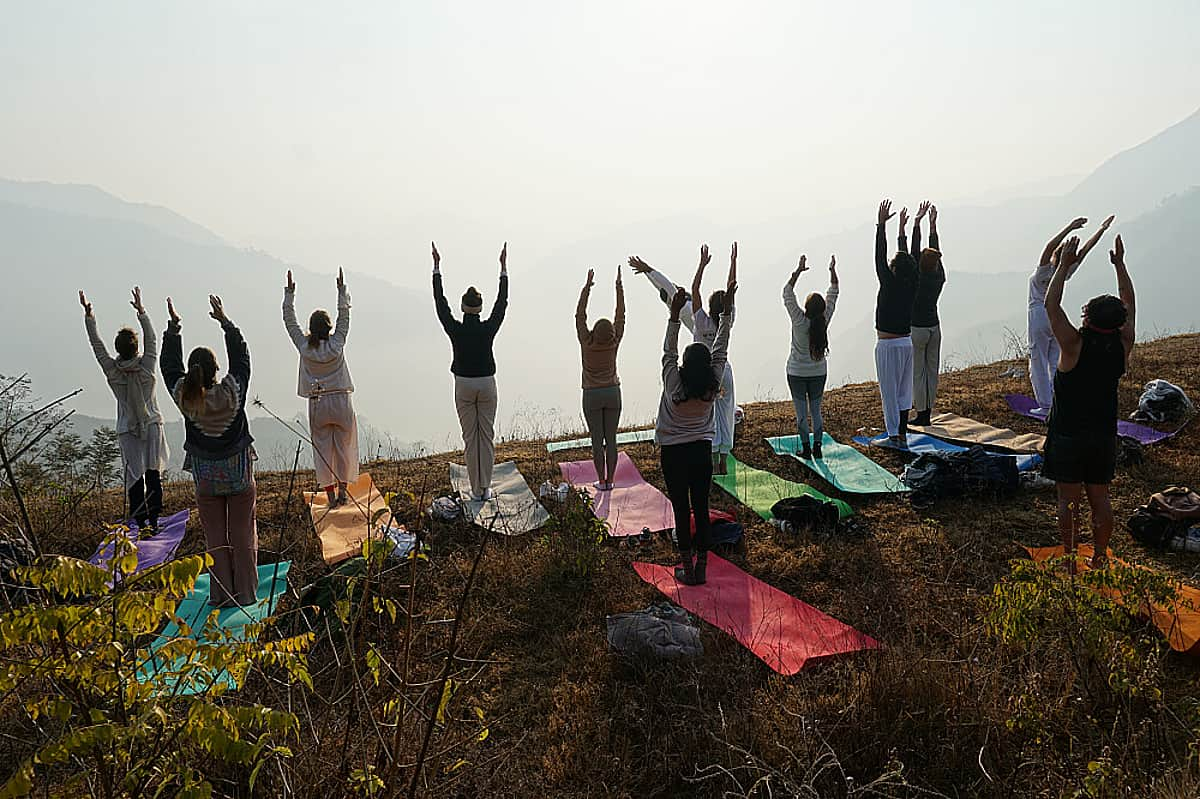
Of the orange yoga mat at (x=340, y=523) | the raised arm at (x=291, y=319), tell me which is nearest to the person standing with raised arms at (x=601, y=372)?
the orange yoga mat at (x=340, y=523)

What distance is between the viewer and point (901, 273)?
27.1 feet

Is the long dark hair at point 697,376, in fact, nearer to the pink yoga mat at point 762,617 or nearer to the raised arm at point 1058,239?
the pink yoga mat at point 762,617

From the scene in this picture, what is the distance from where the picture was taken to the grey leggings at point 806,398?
849 centimetres

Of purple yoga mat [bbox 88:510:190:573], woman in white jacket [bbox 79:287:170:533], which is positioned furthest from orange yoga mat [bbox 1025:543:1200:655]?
woman in white jacket [bbox 79:287:170:533]

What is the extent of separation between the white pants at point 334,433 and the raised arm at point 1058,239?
7.33 m

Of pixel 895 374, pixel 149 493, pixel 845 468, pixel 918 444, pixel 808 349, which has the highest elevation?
pixel 808 349

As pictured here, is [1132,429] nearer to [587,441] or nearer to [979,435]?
[979,435]

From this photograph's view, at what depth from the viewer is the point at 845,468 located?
321 inches

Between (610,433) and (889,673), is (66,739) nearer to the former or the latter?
(889,673)

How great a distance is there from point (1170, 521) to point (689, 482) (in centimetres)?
371

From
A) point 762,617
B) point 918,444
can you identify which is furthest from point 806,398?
point 762,617

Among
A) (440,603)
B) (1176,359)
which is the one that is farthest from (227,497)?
(1176,359)

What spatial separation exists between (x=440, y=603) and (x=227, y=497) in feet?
5.88

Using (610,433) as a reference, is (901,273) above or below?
above
